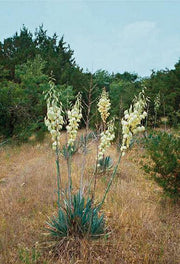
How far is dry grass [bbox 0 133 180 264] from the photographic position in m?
2.41

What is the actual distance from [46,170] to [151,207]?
2694 mm

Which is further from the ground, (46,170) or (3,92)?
(3,92)

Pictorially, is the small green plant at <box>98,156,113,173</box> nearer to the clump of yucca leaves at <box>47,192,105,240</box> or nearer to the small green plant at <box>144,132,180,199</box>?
the small green plant at <box>144,132,180,199</box>

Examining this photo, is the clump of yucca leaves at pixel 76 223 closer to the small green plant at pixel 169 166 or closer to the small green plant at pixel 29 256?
the small green plant at pixel 29 256

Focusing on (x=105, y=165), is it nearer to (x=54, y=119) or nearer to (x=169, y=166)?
(x=169, y=166)

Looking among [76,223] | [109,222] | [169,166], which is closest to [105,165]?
[169,166]

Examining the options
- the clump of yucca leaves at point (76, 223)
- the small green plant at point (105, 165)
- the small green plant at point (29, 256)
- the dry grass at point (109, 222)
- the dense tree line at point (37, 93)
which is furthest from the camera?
the dense tree line at point (37, 93)

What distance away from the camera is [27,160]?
686 cm

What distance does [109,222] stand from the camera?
3049 millimetres

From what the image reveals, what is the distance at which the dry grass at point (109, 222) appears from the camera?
241cm

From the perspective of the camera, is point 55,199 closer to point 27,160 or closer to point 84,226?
point 84,226

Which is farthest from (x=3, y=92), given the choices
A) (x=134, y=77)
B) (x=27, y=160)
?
(x=134, y=77)

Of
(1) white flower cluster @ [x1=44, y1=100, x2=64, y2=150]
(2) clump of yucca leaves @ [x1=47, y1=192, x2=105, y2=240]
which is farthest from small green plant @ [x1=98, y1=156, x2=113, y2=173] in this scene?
(1) white flower cluster @ [x1=44, y1=100, x2=64, y2=150]

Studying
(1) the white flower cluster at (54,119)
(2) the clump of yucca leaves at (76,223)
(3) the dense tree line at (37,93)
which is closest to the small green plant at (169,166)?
(3) the dense tree line at (37,93)
